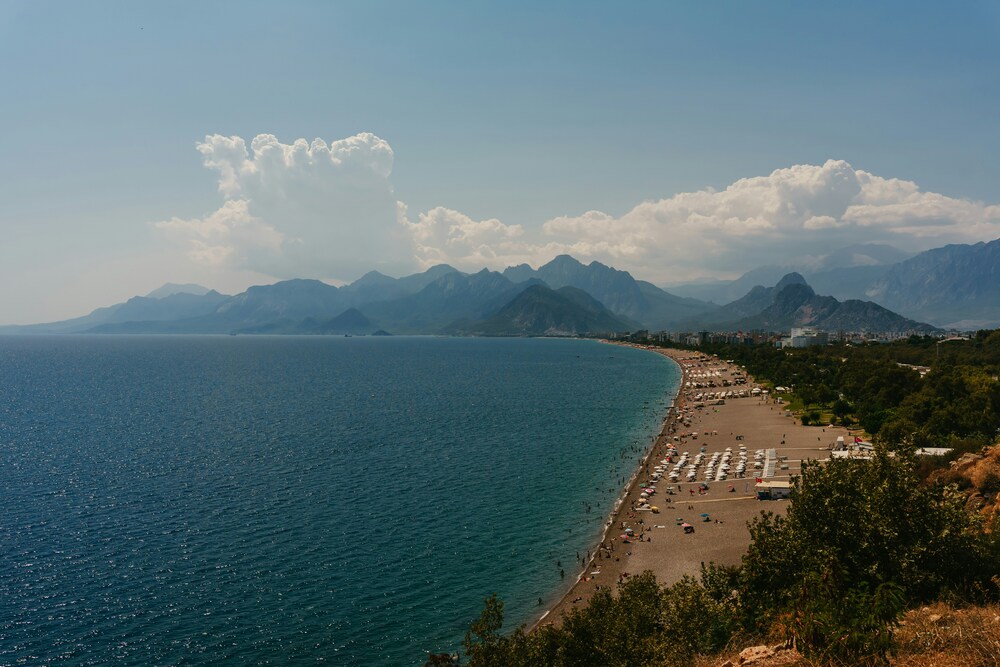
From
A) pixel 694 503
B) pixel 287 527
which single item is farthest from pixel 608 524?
pixel 287 527

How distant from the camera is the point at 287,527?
52.1m

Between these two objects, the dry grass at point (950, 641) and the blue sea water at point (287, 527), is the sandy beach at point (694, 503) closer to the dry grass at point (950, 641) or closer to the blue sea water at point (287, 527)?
the blue sea water at point (287, 527)

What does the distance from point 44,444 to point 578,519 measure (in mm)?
84319

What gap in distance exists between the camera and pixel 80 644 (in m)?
33.8

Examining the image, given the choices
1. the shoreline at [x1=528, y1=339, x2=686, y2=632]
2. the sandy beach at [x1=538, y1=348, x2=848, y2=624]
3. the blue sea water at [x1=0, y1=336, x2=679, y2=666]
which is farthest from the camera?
the sandy beach at [x1=538, y1=348, x2=848, y2=624]

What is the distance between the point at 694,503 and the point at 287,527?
4134cm

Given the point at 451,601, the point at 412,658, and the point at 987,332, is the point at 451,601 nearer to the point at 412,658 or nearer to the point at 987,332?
the point at 412,658

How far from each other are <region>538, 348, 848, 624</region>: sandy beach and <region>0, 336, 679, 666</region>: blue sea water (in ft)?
8.06

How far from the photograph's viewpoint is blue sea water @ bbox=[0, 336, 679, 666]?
3572cm

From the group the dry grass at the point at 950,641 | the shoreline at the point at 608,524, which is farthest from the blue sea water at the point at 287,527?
the dry grass at the point at 950,641

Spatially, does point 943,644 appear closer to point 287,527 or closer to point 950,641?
point 950,641

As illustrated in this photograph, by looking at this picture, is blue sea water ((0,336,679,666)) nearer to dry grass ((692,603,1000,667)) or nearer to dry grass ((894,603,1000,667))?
dry grass ((692,603,1000,667))

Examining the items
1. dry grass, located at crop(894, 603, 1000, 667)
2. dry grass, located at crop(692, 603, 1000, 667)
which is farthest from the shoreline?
dry grass, located at crop(894, 603, 1000, 667)

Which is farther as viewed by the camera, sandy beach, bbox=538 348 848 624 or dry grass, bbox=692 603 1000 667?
sandy beach, bbox=538 348 848 624
